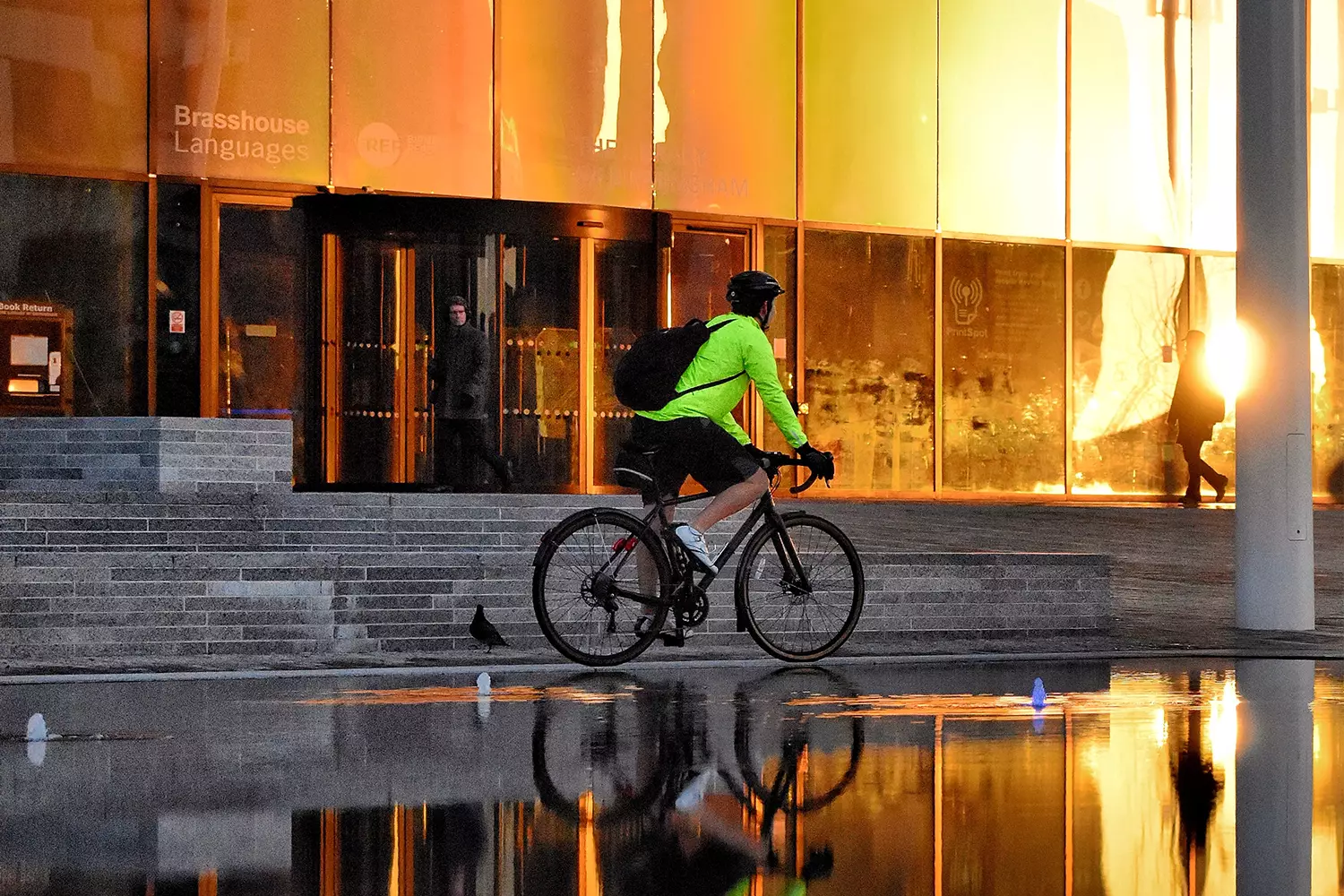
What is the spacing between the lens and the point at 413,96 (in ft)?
70.3

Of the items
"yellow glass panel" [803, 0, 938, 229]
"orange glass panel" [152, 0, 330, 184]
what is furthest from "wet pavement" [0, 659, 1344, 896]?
"yellow glass panel" [803, 0, 938, 229]

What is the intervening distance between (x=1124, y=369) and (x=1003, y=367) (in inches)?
67.0

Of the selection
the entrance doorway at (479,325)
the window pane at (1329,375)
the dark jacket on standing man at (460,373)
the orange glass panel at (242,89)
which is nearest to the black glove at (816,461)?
the dark jacket on standing man at (460,373)

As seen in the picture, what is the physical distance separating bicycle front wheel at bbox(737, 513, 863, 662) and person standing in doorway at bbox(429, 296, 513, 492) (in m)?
8.56

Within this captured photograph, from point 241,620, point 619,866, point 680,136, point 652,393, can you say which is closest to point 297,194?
point 680,136

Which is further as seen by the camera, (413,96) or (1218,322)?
(1218,322)

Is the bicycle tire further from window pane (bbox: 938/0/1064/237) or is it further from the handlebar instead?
window pane (bbox: 938/0/1064/237)

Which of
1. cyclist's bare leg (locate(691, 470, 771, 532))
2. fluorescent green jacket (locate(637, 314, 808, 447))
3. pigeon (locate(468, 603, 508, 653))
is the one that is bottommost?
pigeon (locate(468, 603, 508, 653))

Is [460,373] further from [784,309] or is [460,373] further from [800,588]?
[800,588]

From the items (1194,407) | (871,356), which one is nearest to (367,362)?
(871,356)

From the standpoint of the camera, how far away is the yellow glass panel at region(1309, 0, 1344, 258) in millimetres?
26578

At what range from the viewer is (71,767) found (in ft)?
22.5

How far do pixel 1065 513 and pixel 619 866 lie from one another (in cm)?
1679

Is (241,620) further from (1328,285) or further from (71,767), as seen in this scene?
(1328,285)
